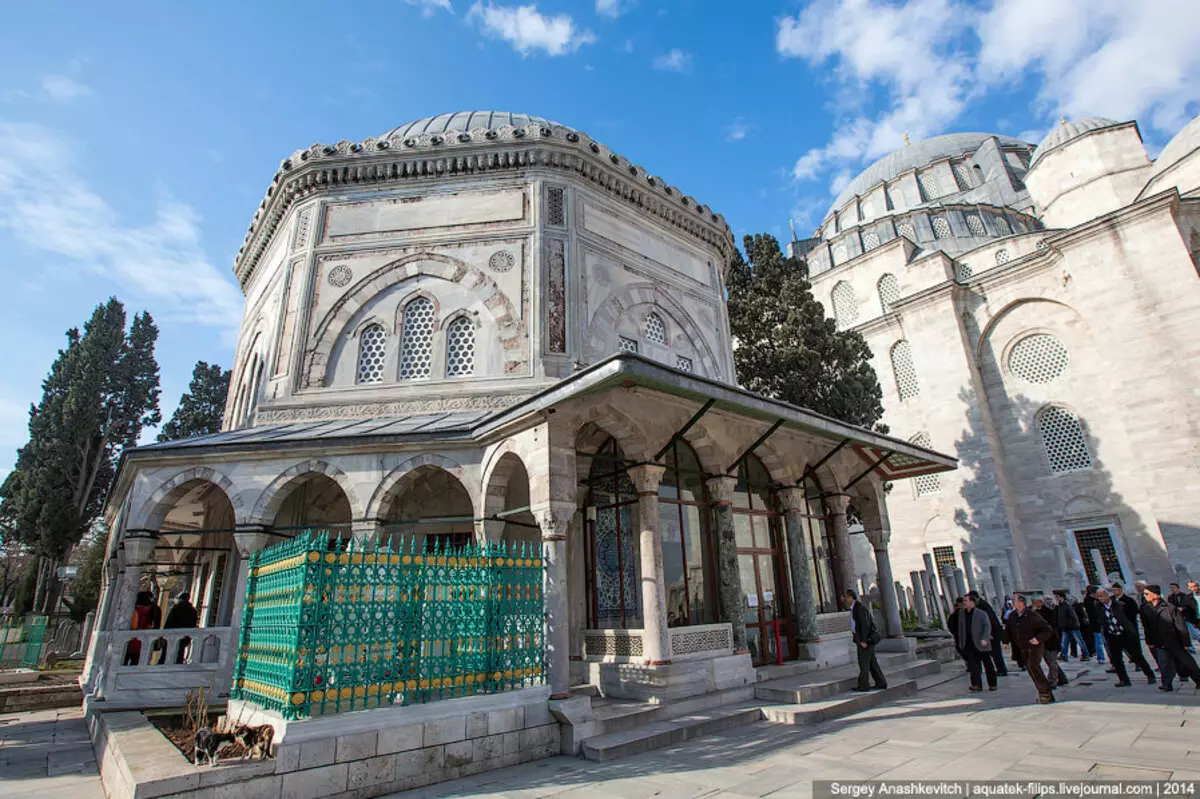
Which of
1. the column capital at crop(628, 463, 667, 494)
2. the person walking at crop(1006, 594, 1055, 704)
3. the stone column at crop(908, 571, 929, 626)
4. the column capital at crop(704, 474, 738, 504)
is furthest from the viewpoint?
the stone column at crop(908, 571, 929, 626)

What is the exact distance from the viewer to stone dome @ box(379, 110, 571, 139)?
44.3ft

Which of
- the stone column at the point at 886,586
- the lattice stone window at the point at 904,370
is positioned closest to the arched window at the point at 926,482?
the lattice stone window at the point at 904,370

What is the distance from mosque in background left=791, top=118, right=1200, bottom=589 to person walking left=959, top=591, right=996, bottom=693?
6.55 m

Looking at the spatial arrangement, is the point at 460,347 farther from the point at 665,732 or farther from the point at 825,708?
the point at 825,708

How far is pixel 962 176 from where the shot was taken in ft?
117

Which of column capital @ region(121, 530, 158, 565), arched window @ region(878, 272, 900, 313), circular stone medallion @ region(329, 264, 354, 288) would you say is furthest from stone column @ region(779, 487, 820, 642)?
arched window @ region(878, 272, 900, 313)

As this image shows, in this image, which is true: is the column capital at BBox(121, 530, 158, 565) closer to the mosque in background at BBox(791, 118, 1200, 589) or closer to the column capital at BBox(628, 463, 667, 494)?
the column capital at BBox(628, 463, 667, 494)

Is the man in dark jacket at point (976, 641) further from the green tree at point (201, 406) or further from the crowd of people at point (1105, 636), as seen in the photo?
the green tree at point (201, 406)

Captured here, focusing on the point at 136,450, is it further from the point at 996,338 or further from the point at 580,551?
the point at 996,338

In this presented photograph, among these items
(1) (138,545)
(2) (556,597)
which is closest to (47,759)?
(1) (138,545)

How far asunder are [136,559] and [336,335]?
4.47 metres

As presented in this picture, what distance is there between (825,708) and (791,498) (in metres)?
3.71

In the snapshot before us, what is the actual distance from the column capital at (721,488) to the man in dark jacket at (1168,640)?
16.0 ft

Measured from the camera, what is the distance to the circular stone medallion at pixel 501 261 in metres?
10.8
